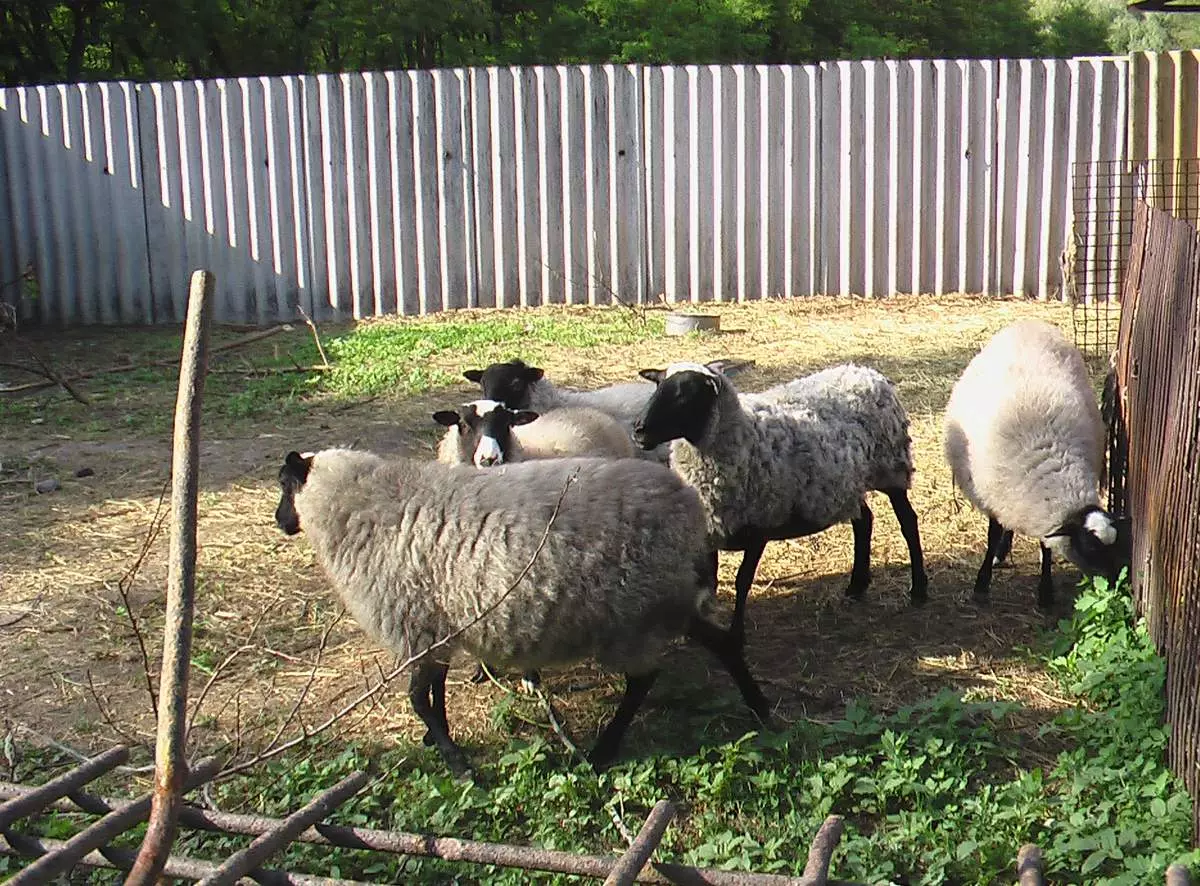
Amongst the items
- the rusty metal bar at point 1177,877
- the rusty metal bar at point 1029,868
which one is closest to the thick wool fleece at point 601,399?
the rusty metal bar at point 1029,868

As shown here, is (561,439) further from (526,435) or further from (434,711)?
(434,711)

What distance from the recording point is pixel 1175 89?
11.7 m

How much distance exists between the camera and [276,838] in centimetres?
261

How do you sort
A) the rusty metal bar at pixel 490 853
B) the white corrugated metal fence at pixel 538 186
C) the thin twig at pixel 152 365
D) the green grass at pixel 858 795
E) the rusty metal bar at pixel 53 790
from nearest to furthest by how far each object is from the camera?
the rusty metal bar at pixel 490 853 < the rusty metal bar at pixel 53 790 < the green grass at pixel 858 795 < the thin twig at pixel 152 365 < the white corrugated metal fence at pixel 538 186

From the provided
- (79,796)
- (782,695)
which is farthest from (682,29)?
(79,796)

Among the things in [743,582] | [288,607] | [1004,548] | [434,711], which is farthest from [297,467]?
[1004,548]

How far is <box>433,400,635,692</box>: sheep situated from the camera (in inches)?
215

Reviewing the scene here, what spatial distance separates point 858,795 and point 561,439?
2183mm

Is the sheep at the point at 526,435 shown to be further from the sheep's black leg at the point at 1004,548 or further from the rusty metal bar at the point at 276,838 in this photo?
the rusty metal bar at the point at 276,838

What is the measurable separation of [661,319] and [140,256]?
5299 mm

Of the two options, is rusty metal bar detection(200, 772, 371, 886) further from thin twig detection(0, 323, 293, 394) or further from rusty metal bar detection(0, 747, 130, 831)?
thin twig detection(0, 323, 293, 394)

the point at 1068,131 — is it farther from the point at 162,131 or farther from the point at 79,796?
the point at 79,796

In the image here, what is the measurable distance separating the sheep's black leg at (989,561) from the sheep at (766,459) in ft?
0.77

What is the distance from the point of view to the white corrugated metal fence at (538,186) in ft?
39.7
